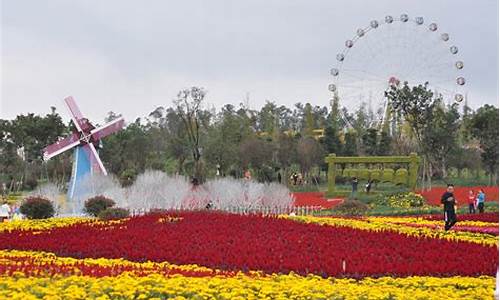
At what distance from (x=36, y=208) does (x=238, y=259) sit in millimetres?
12752

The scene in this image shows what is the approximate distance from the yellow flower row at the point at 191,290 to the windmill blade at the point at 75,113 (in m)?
28.8

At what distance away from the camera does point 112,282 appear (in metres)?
8.23

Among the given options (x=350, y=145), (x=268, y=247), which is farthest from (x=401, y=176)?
(x=268, y=247)

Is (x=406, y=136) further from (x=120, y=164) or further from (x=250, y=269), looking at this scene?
(x=250, y=269)

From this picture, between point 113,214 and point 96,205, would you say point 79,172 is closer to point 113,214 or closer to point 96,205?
point 96,205

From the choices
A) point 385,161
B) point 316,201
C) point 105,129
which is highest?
point 105,129

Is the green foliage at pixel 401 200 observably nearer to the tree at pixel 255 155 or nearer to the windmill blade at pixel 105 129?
the windmill blade at pixel 105 129

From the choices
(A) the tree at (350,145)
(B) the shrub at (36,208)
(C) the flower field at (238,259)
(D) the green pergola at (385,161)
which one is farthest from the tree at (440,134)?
(C) the flower field at (238,259)

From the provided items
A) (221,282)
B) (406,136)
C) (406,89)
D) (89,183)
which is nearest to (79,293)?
(221,282)

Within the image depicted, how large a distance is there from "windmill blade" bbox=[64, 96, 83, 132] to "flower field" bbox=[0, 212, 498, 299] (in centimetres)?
1777

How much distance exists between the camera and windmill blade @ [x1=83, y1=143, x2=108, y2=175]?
35.7m

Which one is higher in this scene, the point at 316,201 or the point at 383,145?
the point at 383,145

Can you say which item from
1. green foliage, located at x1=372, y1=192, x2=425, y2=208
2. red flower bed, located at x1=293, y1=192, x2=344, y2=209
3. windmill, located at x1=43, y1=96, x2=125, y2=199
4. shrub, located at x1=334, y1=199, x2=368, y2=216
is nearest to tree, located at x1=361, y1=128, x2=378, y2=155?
red flower bed, located at x1=293, y1=192, x2=344, y2=209

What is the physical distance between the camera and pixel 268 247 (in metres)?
13.5
